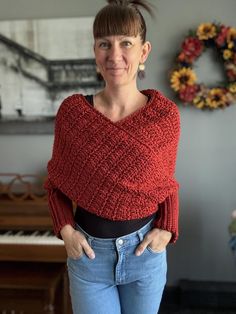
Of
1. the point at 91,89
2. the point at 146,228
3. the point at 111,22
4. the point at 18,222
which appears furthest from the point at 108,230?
the point at 91,89

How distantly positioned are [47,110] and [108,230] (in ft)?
Answer: 5.08

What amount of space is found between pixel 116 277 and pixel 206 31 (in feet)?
5.51

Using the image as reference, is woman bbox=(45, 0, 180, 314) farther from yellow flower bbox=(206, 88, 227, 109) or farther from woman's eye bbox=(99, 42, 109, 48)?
yellow flower bbox=(206, 88, 227, 109)

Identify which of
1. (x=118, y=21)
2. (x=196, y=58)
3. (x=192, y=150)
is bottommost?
(x=192, y=150)

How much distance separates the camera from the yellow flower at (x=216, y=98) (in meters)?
2.33

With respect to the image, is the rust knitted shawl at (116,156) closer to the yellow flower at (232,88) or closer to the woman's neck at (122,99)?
the woman's neck at (122,99)

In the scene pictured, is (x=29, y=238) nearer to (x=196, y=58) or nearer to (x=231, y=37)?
(x=196, y=58)

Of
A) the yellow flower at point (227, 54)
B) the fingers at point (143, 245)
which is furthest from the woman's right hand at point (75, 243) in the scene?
the yellow flower at point (227, 54)

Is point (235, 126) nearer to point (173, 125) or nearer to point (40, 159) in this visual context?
point (40, 159)

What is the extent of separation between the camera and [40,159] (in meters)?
2.54

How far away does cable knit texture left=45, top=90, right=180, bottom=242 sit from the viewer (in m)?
1.03

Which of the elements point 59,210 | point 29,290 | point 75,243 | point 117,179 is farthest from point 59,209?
point 29,290

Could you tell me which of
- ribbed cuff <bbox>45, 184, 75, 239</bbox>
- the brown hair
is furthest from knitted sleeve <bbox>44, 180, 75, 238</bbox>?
the brown hair

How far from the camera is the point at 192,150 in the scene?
97.7 inches
